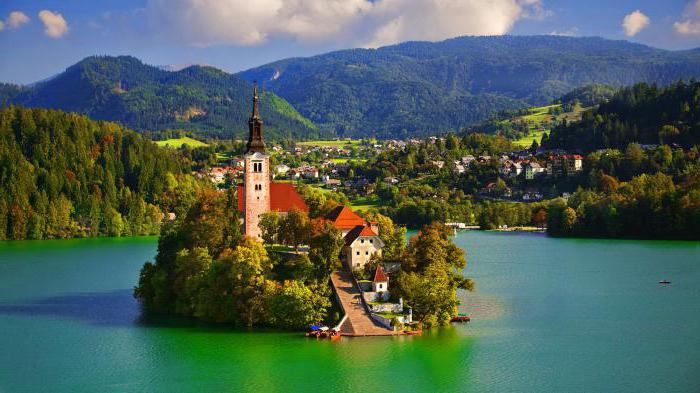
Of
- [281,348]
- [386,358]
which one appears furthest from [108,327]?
[386,358]

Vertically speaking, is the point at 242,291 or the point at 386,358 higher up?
the point at 242,291

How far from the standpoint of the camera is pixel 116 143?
118500 mm

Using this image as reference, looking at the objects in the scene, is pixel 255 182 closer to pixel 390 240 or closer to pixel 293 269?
pixel 293 269

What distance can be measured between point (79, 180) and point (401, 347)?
251 ft

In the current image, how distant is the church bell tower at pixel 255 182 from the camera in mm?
52000

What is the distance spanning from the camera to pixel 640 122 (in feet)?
429

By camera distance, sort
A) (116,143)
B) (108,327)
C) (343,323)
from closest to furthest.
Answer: (343,323) < (108,327) < (116,143)

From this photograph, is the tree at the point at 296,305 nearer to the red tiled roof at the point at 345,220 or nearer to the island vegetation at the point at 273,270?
the island vegetation at the point at 273,270

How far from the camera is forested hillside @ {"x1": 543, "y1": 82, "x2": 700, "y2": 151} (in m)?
121

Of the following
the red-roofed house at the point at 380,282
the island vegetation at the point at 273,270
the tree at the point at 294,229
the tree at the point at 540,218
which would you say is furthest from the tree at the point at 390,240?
the tree at the point at 540,218

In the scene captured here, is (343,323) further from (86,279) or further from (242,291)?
(86,279)

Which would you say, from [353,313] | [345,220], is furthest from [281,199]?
[353,313]

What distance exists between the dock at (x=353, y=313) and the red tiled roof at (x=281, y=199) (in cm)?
856

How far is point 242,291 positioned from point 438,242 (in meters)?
10.8
